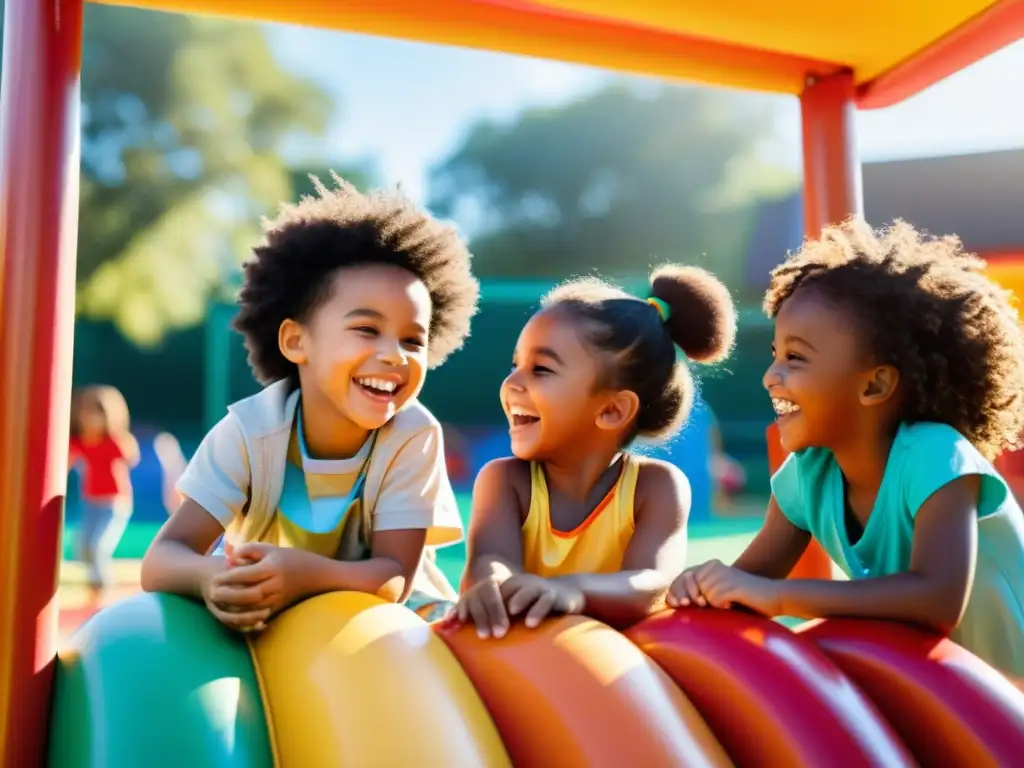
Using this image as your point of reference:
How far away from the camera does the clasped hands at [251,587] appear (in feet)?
4.26

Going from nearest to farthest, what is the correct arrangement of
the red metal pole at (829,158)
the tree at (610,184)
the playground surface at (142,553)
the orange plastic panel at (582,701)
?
the orange plastic panel at (582,701) → the red metal pole at (829,158) → the playground surface at (142,553) → the tree at (610,184)

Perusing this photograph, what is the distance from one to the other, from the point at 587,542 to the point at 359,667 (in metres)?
0.61

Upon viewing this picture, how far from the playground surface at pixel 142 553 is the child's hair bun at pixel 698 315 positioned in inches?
84.0

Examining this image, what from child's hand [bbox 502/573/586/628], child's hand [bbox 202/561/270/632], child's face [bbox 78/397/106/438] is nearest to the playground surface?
child's face [bbox 78/397/106/438]

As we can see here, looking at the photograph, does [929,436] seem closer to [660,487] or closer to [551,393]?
[660,487]

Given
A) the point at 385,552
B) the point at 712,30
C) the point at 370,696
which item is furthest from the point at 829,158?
the point at 370,696

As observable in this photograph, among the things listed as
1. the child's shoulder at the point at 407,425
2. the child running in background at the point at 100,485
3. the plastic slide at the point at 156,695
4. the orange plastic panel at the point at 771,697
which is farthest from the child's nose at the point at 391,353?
the child running in background at the point at 100,485

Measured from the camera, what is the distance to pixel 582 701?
43.2 inches

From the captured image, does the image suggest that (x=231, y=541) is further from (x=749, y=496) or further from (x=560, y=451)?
(x=749, y=496)

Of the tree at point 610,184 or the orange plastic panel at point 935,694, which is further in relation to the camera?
the tree at point 610,184

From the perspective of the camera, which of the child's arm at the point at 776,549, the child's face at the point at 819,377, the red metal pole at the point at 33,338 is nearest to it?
the red metal pole at the point at 33,338

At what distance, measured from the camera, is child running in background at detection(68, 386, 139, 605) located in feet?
14.7

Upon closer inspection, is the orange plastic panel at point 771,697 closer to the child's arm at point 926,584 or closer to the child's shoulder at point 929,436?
the child's arm at point 926,584

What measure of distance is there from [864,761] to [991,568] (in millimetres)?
573
